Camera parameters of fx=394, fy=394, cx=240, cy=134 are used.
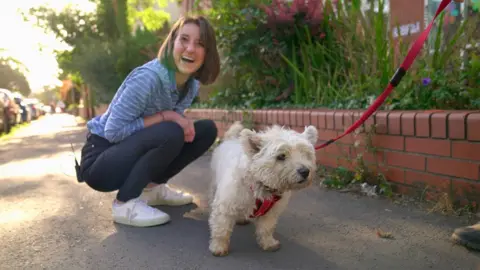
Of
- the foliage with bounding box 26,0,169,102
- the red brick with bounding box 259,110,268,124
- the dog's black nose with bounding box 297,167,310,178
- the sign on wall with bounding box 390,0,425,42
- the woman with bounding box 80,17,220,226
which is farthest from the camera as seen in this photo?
the foliage with bounding box 26,0,169,102

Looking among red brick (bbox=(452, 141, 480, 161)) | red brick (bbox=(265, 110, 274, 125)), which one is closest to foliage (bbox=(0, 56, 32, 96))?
red brick (bbox=(265, 110, 274, 125))

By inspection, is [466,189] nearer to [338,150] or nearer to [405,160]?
[405,160]

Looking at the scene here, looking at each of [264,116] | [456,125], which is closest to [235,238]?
[456,125]

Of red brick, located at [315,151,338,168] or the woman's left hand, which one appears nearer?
the woman's left hand

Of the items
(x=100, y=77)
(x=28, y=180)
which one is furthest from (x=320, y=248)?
(x=100, y=77)

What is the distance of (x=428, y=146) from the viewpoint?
3.04m

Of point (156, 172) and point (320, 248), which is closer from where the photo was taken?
point (320, 248)

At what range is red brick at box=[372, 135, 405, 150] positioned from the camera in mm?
3277

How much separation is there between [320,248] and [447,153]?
1.25 m

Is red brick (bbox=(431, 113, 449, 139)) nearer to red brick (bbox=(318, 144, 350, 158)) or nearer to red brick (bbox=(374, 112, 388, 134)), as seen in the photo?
red brick (bbox=(374, 112, 388, 134))

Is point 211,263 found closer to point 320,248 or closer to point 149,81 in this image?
point 320,248

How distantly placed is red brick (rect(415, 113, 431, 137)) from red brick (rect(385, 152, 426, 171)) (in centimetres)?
19

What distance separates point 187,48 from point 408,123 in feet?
6.07

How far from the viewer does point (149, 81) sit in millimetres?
2842
